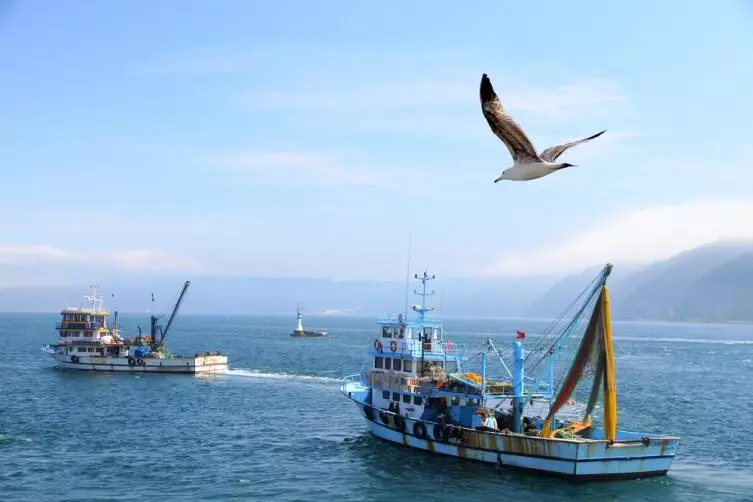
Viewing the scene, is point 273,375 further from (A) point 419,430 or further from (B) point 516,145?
(B) point 516,145

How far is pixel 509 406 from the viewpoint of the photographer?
42344mm

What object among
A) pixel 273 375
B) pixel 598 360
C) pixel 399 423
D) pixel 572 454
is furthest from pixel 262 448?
pixel 273 375

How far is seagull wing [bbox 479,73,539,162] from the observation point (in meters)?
11.3

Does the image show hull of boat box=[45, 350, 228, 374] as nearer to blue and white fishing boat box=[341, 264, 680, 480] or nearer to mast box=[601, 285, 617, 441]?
blue and white fishing boat box=[341, 264, 680, 480]

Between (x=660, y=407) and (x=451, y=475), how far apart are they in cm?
3299

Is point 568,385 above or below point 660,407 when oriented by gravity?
above

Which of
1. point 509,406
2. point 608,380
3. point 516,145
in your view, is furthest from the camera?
point 509,406

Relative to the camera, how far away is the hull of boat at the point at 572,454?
35.0m

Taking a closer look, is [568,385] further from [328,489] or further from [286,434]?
[286,434]

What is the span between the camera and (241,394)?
2667 inches

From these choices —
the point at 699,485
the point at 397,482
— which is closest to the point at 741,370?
the point at 699,485

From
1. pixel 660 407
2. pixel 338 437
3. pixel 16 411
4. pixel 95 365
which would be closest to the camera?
pixel 338 437

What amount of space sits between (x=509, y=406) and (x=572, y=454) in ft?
25.0

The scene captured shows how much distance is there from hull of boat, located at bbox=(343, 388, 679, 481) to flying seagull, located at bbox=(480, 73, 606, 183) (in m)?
26.3
